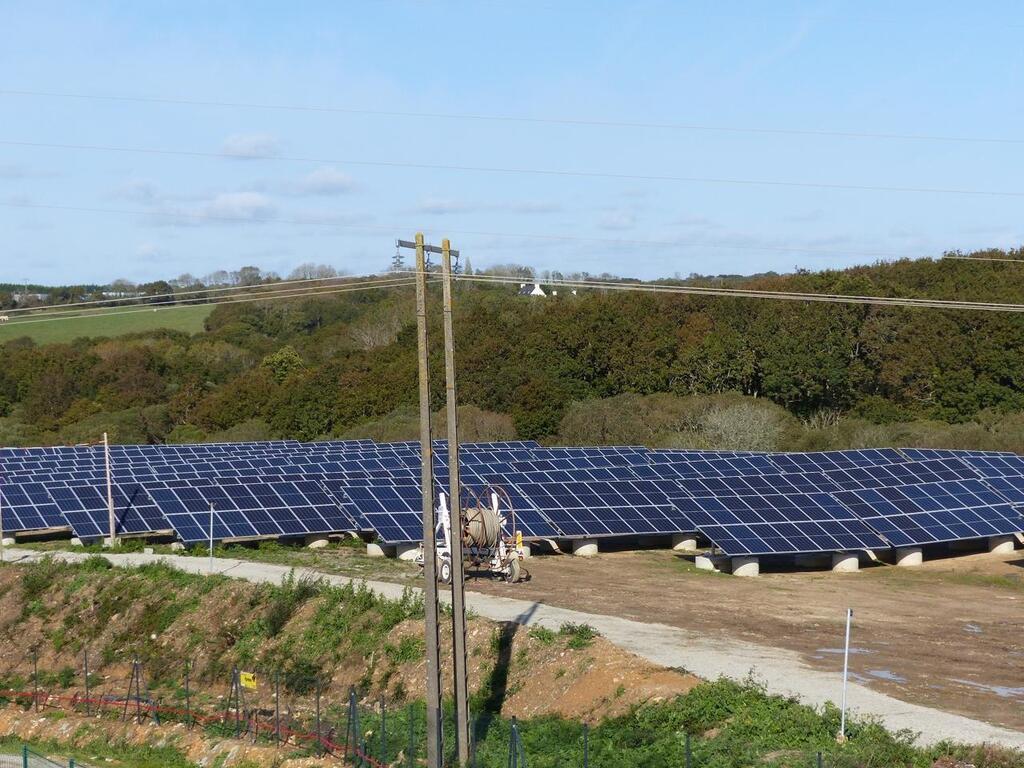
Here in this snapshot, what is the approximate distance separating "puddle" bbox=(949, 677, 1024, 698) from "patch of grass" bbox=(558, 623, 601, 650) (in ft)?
26.2

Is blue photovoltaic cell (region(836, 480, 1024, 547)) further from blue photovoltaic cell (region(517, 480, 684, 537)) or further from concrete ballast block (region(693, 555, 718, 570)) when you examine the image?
blue photovoltaic cell (region(517, 480, 684, 537))

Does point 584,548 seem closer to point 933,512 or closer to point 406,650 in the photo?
point 933,512

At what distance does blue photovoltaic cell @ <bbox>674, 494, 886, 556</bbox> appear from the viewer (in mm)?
43875

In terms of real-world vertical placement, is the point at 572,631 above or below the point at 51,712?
above

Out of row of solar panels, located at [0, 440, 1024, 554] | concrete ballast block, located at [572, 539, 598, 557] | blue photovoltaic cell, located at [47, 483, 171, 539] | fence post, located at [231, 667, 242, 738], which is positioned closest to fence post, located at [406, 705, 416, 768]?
fence post, located at [231, 667, 242, 738]

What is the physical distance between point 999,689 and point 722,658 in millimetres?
5908

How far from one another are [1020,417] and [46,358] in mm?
80875

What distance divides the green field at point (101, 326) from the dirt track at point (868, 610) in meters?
104

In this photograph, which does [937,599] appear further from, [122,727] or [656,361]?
[656,361]

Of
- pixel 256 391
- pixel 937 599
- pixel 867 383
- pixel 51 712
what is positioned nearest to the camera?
pixel 51 712

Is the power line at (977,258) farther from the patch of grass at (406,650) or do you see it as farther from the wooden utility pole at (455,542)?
the wooden utility pole at (455,542)

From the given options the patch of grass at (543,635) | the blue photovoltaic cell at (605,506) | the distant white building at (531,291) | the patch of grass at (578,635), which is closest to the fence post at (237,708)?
the patch of grass at (543,635)

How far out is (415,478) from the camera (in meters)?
53.4

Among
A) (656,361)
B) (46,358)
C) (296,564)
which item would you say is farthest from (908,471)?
(46,358)
